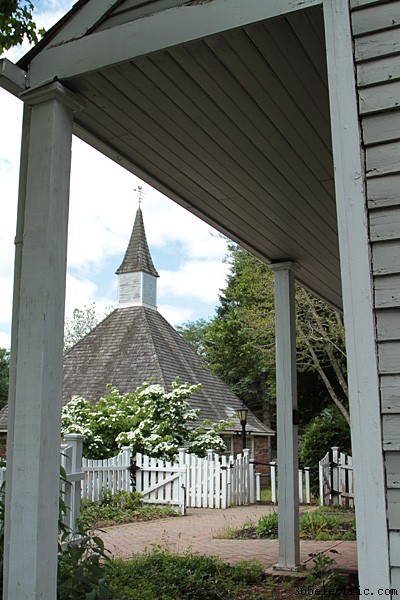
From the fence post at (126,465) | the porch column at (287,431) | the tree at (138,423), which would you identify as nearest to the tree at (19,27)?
the porch column at (287,431)

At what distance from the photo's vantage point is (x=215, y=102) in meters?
3.18

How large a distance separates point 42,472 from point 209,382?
1595 centimetres

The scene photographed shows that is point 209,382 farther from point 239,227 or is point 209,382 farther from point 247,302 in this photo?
point 239,227

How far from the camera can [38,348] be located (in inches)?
103

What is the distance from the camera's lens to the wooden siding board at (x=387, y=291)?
2189 millimetres

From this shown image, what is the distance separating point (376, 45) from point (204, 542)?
650cm

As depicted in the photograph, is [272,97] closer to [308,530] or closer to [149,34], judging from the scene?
[149,34]

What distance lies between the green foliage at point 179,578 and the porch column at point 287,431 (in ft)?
1.12

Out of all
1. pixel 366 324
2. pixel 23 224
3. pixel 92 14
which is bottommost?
pixel 366 324

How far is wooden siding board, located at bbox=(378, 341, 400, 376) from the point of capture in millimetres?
2141

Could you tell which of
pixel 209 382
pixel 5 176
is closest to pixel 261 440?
pixel 209 382

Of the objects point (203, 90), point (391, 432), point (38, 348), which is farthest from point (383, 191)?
point (38, 348)

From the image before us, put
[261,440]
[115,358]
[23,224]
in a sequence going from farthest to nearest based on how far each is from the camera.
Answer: [261,440], [115,358], [23,224]

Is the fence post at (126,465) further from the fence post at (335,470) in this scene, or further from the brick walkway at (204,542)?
the fence post at (335,470)
